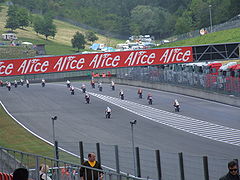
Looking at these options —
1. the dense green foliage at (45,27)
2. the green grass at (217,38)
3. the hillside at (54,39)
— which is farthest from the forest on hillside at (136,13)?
the green grass at (217,38)

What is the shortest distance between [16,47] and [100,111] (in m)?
69.6

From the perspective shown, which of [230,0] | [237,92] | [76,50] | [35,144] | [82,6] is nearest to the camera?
[35,144]

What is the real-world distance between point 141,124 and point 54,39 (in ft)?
324

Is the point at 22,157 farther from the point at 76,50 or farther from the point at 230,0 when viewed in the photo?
the point at 76,50

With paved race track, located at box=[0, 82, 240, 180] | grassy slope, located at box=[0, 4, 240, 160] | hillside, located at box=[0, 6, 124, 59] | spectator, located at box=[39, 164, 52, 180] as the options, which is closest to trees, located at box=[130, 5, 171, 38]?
hillside, located at box=[0, 6, 124, 59]

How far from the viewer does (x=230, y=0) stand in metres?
115

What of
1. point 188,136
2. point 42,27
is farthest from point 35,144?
point 42,27

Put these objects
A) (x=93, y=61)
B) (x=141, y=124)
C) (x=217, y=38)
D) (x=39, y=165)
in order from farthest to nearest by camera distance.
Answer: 1. (x=217, y=38)
2. (x=93, y=61)
3. (x=141, y=124)
4. (x=39, y=165)

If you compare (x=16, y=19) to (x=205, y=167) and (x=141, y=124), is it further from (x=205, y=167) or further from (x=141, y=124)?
(x=205, y=167)

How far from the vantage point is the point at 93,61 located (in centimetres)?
5597

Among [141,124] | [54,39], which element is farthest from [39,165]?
[54,39]

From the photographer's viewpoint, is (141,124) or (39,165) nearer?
(39,165)

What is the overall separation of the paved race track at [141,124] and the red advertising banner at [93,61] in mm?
2723

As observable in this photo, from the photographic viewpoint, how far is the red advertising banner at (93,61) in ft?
Answer: 178
